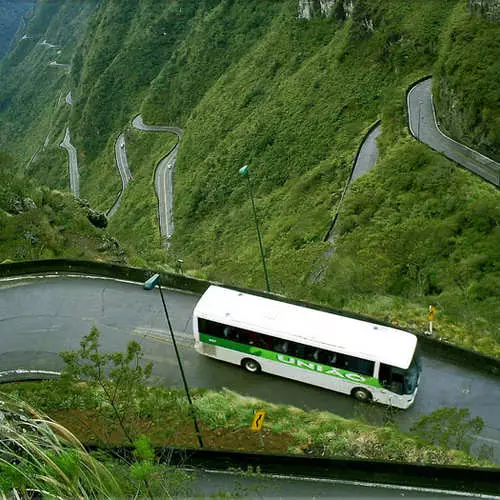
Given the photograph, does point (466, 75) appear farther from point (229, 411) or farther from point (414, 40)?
point (229, 411)

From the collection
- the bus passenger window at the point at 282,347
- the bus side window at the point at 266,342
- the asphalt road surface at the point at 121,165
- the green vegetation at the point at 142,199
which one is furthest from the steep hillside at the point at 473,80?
the asphalt road surface at the point at 121,165

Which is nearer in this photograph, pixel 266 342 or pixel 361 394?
pixel 361 394

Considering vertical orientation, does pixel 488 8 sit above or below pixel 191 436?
above

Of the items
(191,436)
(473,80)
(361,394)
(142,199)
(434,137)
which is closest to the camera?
(191,436)

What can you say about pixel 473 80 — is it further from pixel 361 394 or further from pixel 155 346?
pixel 155 346

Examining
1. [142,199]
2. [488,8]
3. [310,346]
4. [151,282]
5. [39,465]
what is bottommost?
[142,199]

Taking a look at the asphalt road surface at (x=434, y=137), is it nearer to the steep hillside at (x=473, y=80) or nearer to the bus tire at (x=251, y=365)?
the steep hillside at (x=473, y=80)

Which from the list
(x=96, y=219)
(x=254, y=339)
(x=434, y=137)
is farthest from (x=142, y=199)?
(x=254, y=339)
